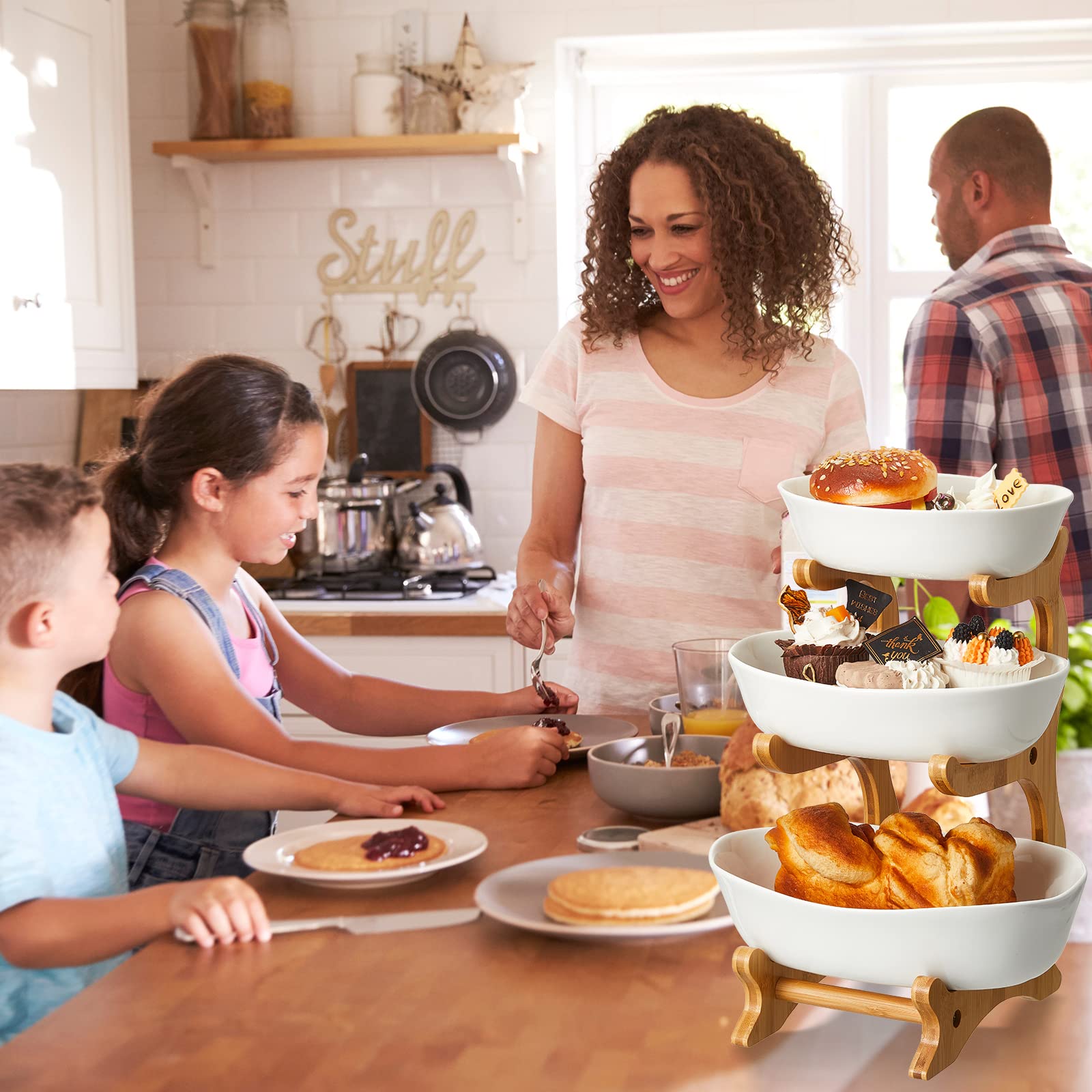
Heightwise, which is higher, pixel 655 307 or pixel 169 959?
pixel 655 307

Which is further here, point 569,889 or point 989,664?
point 569,889

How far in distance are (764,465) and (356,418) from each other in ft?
6.59

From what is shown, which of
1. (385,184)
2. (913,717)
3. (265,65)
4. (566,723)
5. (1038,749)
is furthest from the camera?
(385,184)

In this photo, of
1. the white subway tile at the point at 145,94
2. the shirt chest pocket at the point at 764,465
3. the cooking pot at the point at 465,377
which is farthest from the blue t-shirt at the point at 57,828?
the white subway tile at the point at 145,94

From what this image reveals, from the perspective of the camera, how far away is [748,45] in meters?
3.61

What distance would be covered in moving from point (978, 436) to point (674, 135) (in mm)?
869

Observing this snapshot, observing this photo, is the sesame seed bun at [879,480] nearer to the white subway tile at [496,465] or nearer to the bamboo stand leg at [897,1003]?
the bamboo stand leg at [897,1003]

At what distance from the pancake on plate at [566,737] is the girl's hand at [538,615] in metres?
0.13

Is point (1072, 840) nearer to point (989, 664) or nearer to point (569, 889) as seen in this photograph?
point (989, 664)

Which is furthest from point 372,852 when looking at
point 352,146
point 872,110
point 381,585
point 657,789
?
point 872,110

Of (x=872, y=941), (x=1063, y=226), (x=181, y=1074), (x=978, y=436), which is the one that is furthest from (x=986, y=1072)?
(x=1063, y=226)

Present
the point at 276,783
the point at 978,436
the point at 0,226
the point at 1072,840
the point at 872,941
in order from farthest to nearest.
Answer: the point at 0,226 < the point at 978,436 < the point at 276,783 < the point at 1072,840 < the point at 872,941

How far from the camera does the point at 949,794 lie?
31.6 inches

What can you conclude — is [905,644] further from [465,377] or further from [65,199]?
[465,377]
